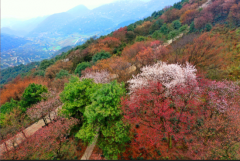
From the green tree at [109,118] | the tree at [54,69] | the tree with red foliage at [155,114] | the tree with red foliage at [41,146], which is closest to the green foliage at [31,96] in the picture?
the tree with red foliage at [41,146]

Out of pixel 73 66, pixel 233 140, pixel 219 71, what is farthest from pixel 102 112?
pixel 73 66

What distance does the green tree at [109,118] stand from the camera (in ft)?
33.6

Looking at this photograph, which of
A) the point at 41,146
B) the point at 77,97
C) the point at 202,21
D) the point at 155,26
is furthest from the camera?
the point at 155,26

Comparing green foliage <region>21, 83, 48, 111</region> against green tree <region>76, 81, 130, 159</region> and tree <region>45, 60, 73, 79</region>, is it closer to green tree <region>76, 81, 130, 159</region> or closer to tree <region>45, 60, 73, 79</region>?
green tree <region>76, 81, 130, 159</region>

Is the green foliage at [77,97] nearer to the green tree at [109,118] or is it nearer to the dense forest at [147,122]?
A: the dense forest at [147,122]

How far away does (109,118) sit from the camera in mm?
10883

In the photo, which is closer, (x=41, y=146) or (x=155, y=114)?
(x=41, y=146)

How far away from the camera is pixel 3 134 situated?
42.7 feet

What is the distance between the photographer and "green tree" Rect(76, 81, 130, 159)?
10.2 m

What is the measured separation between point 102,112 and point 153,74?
9960 millimetres

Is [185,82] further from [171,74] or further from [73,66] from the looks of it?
[73,66]

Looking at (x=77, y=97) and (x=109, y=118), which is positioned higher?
(x=77, y=97)

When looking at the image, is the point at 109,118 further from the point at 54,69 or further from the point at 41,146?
the point at 54,69

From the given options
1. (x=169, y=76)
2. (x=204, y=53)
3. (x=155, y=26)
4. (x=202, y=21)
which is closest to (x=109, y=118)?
(x=169, y=76)
